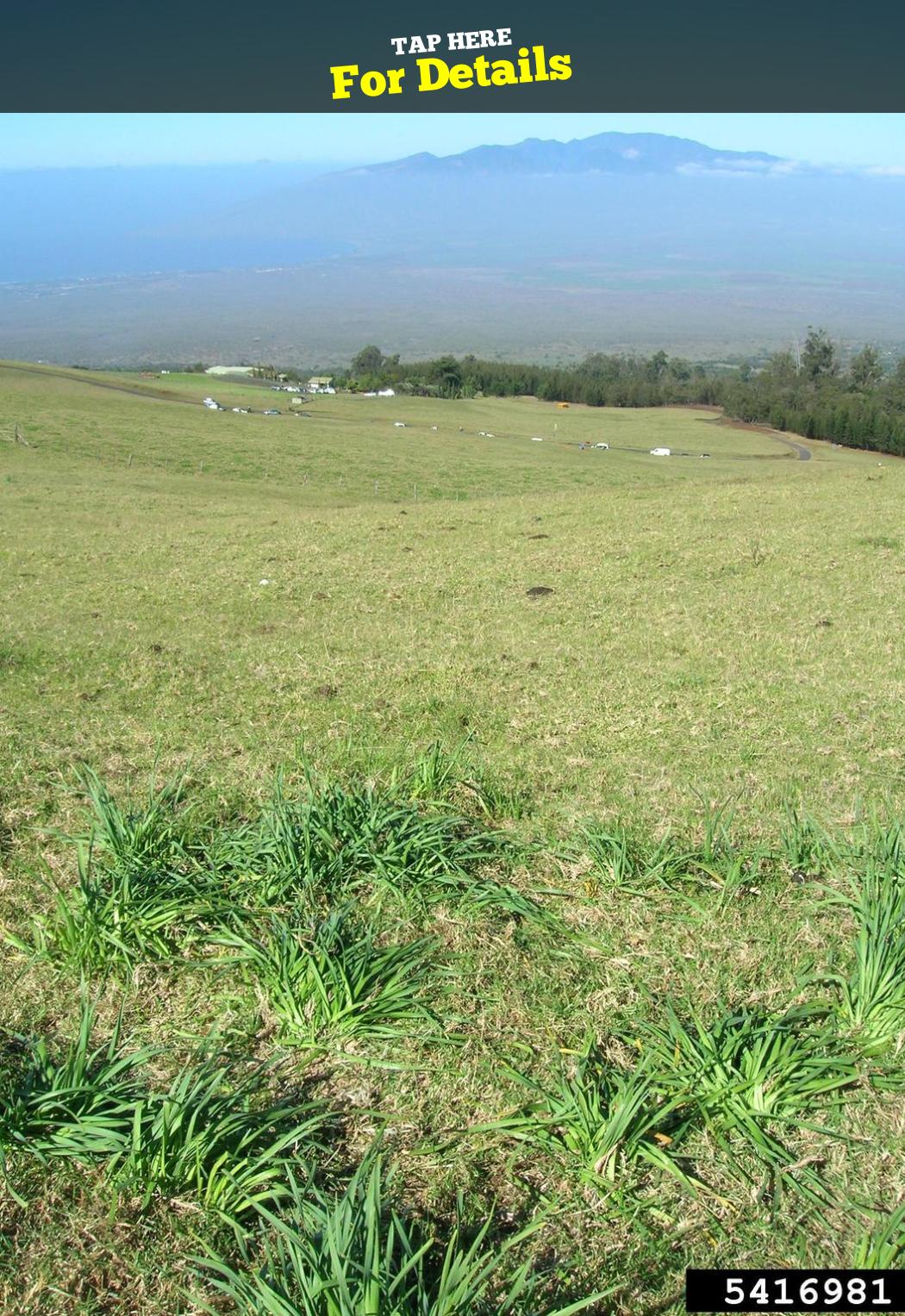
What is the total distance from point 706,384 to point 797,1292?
354ft

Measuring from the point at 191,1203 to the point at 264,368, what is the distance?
4738 inches

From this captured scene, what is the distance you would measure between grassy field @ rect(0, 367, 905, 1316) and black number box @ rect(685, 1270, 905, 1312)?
0.06 m

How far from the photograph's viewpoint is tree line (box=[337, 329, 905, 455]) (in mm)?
81312

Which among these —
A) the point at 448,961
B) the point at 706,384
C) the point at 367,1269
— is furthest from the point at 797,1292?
the point at 706,384

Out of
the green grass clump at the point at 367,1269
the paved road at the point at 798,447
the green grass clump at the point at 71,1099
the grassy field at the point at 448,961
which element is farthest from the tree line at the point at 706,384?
the green grass clump at the point at 367,1269

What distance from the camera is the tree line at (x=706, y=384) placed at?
3201 inches

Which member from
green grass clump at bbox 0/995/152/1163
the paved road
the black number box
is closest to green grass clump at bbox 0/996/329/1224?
green grass clump at bbox 0/995/152/1163

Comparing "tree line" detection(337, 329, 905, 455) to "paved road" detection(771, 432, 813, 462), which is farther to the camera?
"tree line" detection(337, 329, 905, 455)

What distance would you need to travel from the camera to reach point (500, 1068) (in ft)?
11.1

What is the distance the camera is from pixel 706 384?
104 m

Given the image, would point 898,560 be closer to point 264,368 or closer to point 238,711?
point 238,711

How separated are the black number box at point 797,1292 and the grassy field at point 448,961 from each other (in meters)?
0.06

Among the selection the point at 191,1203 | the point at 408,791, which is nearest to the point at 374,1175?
the point at 191,1203

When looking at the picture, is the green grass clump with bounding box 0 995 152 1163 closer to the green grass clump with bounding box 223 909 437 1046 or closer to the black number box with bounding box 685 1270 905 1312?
the green grass clump with bounding box 223 909 437 1046
